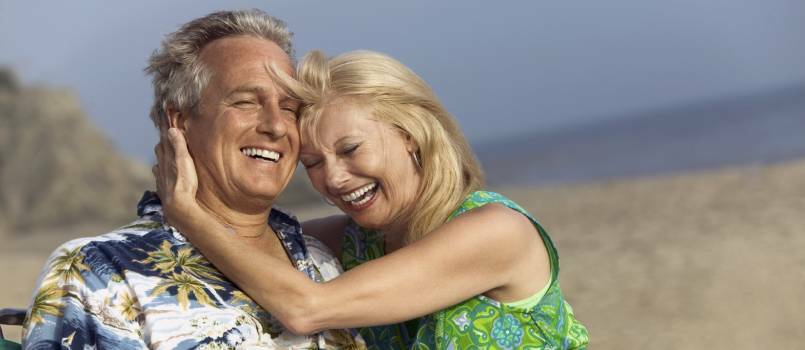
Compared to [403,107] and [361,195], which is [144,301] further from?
[403,107]

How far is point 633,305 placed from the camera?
8.93m

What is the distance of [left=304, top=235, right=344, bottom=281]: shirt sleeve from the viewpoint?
3.97m

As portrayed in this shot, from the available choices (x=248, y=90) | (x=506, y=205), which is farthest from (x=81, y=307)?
(x=506, y=205)

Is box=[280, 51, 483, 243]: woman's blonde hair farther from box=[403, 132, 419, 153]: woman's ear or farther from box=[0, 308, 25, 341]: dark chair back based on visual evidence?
box=[0, 308, 25, 341]: dark chair back

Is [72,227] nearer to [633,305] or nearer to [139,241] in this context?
[633,305]

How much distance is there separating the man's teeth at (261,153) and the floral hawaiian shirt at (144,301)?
1.24 feet

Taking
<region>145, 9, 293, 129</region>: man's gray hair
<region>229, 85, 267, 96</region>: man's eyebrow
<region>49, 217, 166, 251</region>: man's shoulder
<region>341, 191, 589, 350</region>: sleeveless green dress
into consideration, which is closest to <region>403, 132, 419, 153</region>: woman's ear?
<region>341, 191, 589, 350</region>: sleeveless green dress

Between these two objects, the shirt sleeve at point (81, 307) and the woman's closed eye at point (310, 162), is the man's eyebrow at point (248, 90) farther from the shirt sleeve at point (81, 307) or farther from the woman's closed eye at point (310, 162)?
the shirt sleeve at point (81, 307)

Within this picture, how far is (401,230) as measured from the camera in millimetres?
3842

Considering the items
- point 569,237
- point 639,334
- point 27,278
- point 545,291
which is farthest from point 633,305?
point 27,278

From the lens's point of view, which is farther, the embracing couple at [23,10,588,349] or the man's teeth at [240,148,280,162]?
the man's teeth at [240,148,280,162]

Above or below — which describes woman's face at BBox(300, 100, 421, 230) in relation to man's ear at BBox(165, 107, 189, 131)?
below

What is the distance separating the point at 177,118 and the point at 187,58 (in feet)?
0.76

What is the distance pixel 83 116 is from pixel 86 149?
168 centimetres
